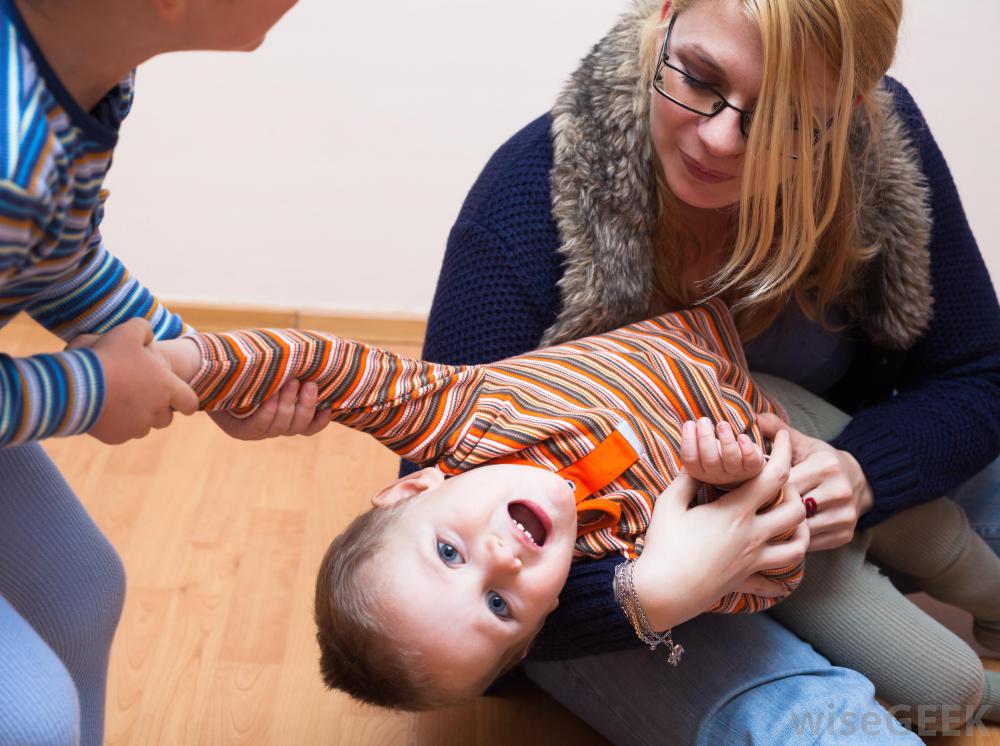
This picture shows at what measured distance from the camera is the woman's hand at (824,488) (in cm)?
142

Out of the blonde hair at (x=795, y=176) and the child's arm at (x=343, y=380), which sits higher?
the blonde hair at (x=795, y=176)

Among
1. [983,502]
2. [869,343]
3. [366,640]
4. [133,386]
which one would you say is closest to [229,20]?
[133,386]

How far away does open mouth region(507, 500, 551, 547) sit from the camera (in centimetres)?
122

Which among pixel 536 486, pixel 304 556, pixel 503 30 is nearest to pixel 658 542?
pixel 536 486

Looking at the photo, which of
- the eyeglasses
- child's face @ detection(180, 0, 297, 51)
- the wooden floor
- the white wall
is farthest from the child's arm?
the white wall

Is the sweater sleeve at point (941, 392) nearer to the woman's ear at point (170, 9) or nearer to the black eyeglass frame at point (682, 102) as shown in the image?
the black eyeglass frame at point (682, 102)

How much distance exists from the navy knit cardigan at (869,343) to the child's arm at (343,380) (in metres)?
0.19

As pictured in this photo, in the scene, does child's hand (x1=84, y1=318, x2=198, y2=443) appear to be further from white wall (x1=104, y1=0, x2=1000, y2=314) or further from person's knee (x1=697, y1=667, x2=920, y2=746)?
white wall (x1=104, y1=0, x2=1000, y2=314)

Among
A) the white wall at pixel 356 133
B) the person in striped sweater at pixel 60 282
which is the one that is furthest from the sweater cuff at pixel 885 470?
the white wall at pixel 356 133

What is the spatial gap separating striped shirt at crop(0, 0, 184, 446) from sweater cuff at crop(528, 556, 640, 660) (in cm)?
63

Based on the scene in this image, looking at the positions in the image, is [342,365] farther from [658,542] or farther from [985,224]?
[985,224]

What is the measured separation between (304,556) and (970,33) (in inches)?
75.2

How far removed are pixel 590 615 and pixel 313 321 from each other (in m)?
1.52

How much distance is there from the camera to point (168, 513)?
2.04 metres
